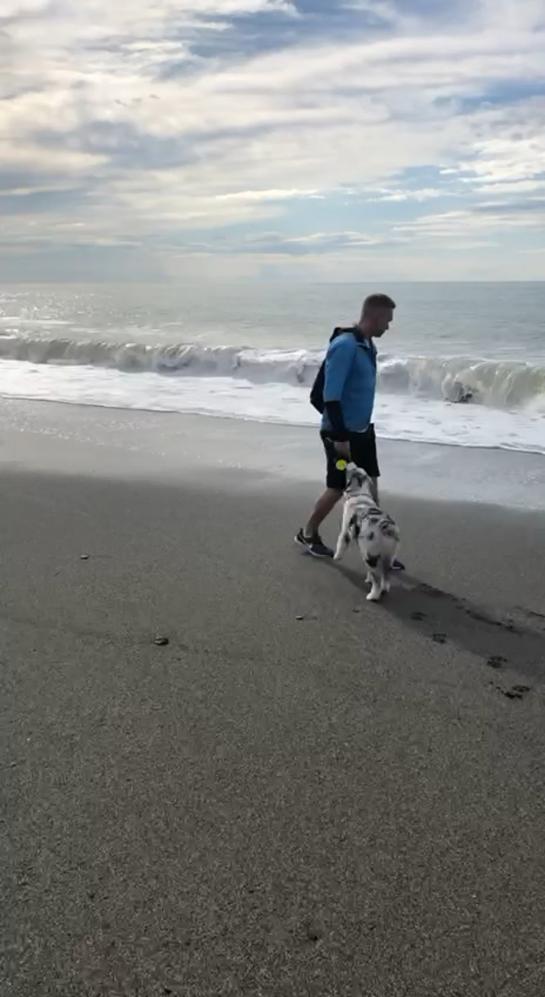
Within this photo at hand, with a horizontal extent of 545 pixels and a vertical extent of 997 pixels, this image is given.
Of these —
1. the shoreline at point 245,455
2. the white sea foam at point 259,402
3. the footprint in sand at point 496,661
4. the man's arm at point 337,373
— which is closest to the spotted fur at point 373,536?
the man's arm at point 337,373

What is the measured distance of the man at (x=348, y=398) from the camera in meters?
6.30

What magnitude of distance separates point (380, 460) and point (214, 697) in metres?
6.21

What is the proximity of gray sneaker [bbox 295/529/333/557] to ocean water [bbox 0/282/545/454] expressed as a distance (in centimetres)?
500

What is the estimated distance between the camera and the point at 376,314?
6.27 m

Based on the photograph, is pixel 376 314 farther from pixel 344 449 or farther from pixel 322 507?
pixel 322 507

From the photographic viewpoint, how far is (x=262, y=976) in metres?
2.62

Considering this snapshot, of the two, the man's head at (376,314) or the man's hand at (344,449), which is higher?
the man's head at (376,314)

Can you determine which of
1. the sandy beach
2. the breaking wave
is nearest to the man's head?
the sandy beach

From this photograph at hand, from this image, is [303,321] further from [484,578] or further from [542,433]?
[484,578]

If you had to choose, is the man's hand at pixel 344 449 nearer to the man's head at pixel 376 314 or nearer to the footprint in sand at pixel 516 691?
the man's head at pixel 376 314

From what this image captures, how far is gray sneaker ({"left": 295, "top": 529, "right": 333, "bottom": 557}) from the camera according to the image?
6.69m

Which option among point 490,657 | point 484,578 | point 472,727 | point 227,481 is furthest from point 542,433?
point 472,727

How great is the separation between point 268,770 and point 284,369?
Answer: 676 inches

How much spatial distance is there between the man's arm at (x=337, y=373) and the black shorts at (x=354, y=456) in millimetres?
249
